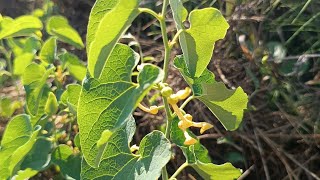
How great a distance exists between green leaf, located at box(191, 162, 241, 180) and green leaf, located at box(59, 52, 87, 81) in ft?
1.48

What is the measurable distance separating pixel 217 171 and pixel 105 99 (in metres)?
0.17

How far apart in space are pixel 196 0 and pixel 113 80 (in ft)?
3.22

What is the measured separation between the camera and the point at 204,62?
2.22 ft

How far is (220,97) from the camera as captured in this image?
2.33ft

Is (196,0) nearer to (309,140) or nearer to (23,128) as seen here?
(309,140)

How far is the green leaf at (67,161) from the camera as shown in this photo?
1067mm

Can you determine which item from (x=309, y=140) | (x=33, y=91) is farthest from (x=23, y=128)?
(x=309, y=140)

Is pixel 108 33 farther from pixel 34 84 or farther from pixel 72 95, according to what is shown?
pixel 34 84

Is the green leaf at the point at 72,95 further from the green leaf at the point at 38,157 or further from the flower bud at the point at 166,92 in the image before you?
the flower bud at the point at 166,92

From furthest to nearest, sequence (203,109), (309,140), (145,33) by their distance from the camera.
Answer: (145,33) < (203,109) < (309,140)

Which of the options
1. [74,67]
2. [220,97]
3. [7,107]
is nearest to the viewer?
[220,97]

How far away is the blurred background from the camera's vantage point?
132cm

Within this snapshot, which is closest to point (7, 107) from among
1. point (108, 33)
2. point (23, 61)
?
point (23, 61)

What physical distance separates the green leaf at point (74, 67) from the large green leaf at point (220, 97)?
17.9 inches
